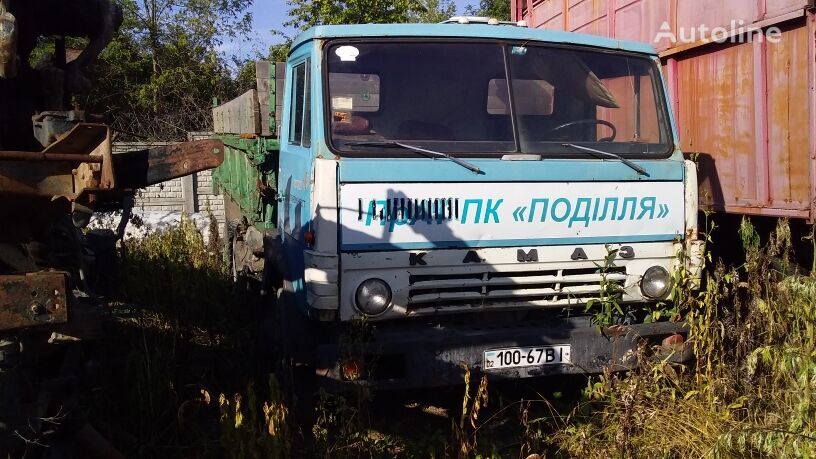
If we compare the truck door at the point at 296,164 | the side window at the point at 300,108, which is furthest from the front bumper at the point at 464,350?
the side window at the point at 300,108

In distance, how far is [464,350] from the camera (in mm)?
3873

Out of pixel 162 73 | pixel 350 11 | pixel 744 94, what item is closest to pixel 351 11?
pixel 350 11

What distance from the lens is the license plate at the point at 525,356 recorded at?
12.9ft

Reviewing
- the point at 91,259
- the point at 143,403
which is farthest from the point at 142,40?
the point at 143,403

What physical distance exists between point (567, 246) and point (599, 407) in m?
0.96

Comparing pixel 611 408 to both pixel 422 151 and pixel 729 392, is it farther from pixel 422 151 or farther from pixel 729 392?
pixel 422 151

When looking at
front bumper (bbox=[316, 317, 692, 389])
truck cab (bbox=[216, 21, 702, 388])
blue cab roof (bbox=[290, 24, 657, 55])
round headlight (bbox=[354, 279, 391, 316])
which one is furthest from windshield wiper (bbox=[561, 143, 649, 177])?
round headlight (bbox=[354, 279, 391, 316])

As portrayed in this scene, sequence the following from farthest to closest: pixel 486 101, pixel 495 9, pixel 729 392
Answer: pixel 495 9
pixel 486 101
pixel 729 392

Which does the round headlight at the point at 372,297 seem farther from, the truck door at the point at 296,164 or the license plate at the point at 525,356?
the license plate at the point at 525,356

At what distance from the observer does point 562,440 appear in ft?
12.9

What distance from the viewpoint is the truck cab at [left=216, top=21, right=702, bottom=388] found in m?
3.85

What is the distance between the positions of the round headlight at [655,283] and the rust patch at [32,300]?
3019mm

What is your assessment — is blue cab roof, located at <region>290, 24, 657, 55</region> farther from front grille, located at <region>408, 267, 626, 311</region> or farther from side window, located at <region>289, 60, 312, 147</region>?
front grille, located at <region>408, 267, 626, 311</region>

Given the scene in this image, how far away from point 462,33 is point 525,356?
182cm
